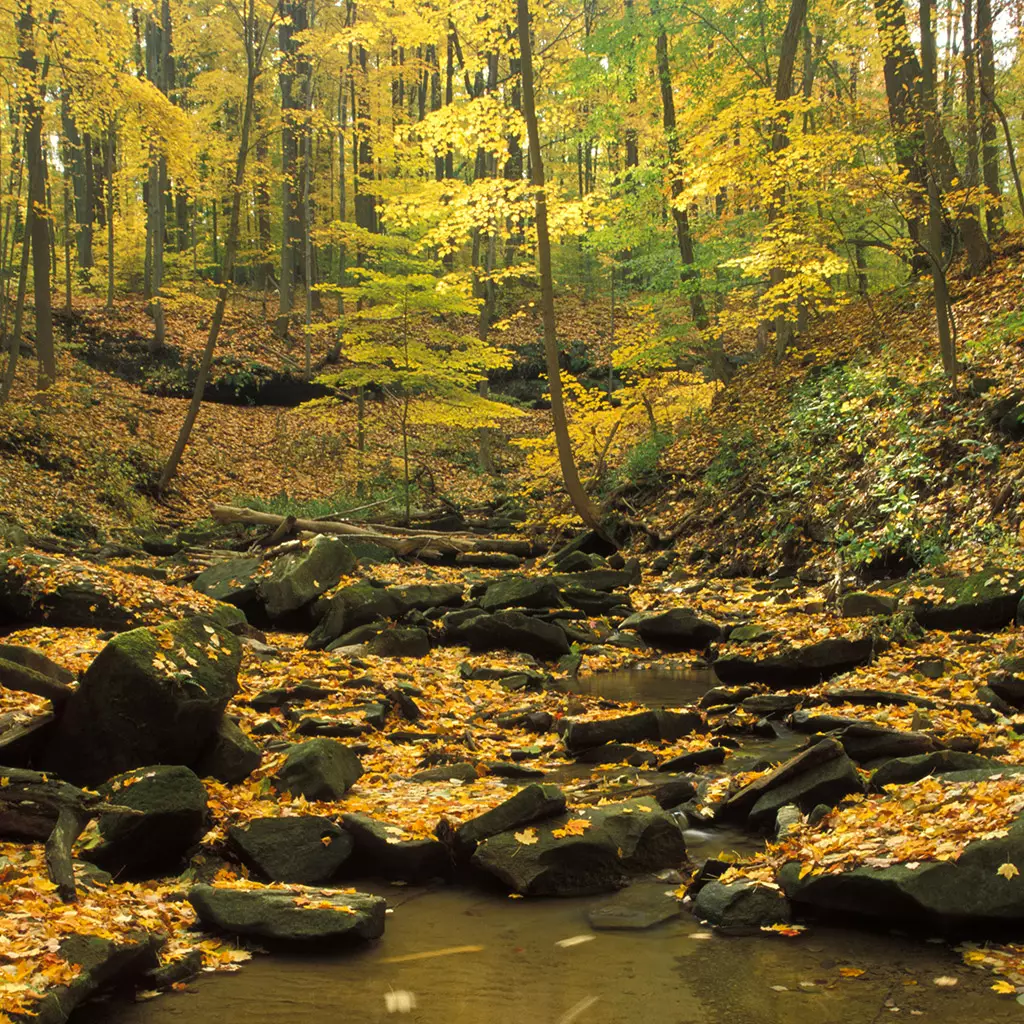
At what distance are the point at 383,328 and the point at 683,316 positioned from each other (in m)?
7.17

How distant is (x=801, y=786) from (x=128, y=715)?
4.36 meters

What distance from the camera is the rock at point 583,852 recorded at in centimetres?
469

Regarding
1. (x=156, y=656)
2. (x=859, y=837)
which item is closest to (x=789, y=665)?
(x=859, y=837)

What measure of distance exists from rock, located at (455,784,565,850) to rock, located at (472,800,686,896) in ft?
0.22

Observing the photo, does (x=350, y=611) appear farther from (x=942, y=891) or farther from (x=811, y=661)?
(x=942, y=891)

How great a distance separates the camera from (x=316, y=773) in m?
5.81

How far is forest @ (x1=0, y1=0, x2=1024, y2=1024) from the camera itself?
3.90m

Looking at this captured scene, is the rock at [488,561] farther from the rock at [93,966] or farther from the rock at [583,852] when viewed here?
the rock at [93,966]

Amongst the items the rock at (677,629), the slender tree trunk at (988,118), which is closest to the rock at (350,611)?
the rock at (677,629)

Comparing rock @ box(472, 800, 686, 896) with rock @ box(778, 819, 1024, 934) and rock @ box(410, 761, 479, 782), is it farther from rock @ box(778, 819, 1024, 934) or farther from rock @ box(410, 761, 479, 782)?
rock @ box(410, 761, 479, 782)

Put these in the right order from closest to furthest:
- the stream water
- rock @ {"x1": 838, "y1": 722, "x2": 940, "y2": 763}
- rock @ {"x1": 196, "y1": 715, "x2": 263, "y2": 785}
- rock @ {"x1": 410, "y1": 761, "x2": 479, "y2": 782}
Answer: the stream water → rock @ {"x1": 838, "y1": 722, "x2": 940, "y2": 763} → rock @ {"x1": 196, "y1": 715, "x2": 263, "y2": 785} → rock @ {"x1": 410, "y1": 761, "x2": 479, "y2": 782}

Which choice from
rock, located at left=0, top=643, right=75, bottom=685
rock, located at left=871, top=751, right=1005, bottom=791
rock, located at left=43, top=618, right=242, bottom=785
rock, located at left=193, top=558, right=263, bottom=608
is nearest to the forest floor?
rock, located at left=871, top=751, right=1005, bottom=791

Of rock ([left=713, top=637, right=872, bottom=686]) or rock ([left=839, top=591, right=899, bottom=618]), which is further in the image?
rock ([left=839, top=591, right=899, bottom=618])

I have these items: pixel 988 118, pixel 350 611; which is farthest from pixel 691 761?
pixel 988 118
